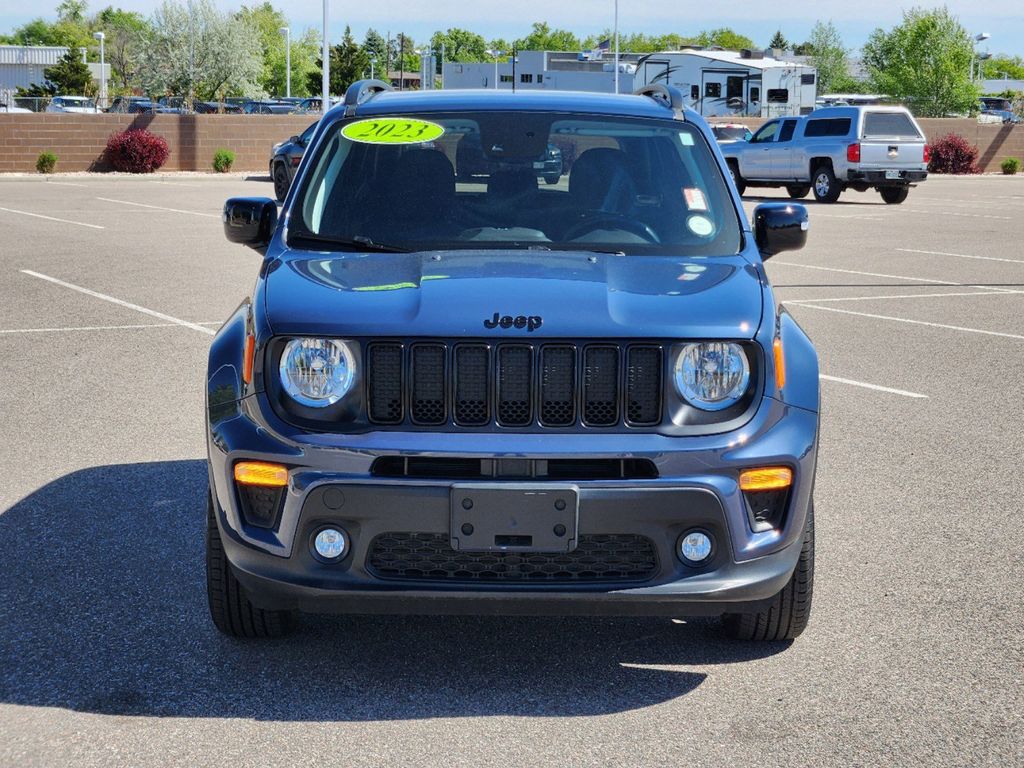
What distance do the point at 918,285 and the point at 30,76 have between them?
131 m

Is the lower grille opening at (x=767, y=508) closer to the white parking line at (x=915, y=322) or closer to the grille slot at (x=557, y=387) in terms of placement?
the grille slot at (x=557, y=387)

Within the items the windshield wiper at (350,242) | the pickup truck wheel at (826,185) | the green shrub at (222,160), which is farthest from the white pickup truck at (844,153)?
the windshield wiper at (350,242)

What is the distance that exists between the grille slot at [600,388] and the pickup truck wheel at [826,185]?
27.6m

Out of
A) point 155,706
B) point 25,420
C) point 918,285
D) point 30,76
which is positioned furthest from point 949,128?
point 30,76

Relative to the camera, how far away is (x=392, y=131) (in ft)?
17.5

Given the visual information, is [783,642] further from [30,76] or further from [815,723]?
[30,76]

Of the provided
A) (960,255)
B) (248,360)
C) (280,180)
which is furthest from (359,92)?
(280,180)

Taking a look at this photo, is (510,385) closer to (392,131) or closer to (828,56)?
(392,131)

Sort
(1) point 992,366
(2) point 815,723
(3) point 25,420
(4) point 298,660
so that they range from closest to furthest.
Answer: (2) point 815,723, (4) point 298,660, (3) point 25,420, (1) point 992,366

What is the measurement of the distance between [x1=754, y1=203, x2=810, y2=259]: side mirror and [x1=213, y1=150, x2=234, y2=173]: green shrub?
3588cm

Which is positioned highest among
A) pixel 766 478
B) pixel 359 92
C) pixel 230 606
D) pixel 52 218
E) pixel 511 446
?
pixel 359 92

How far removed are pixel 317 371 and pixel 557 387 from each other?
66 centimetres

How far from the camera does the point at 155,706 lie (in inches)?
156

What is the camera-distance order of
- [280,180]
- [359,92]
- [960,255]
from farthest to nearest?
1. [280,180]
2. [960,255]
3. [359,92]
